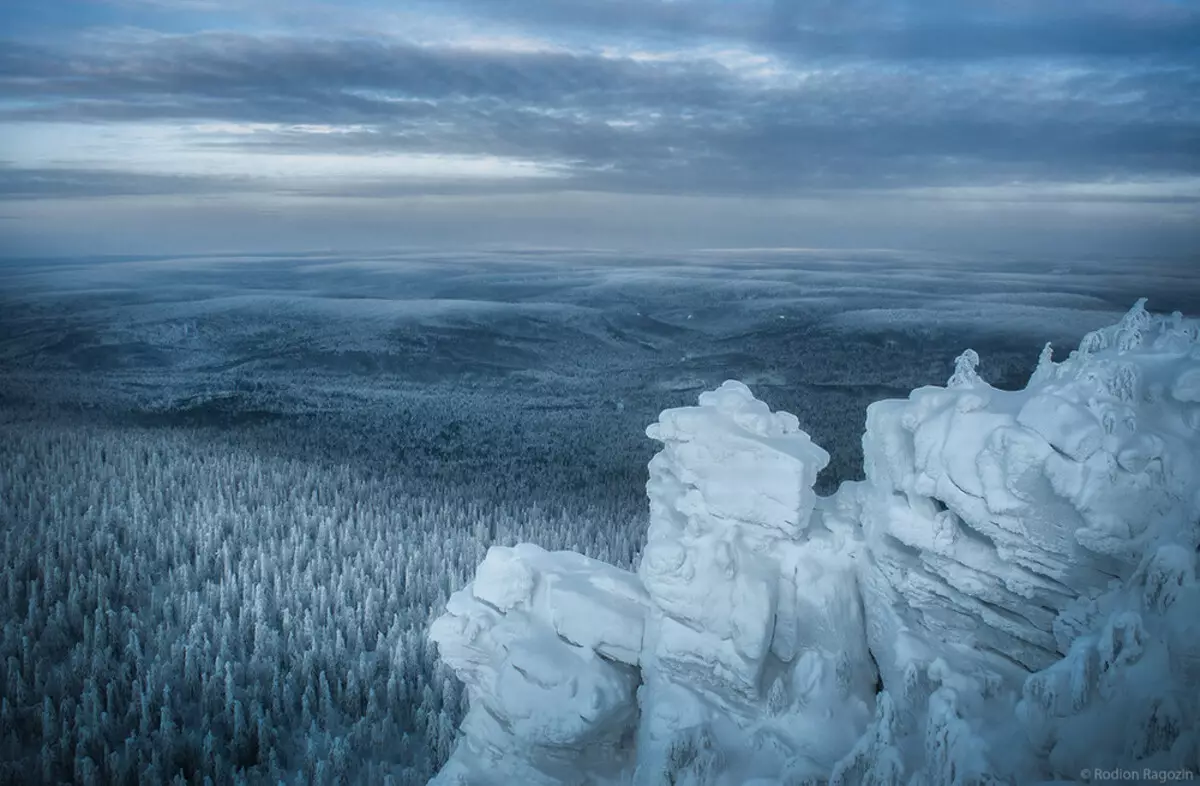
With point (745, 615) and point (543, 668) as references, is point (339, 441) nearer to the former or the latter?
point (543, 668)

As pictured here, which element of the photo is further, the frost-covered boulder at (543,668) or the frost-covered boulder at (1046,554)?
the frost-covered boulder at (543,668)

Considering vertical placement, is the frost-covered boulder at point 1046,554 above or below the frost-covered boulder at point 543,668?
above

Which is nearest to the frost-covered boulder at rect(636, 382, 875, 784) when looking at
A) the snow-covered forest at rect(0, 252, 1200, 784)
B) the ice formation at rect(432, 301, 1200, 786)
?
the ice formation at rect(432, 301, 1200, 786)

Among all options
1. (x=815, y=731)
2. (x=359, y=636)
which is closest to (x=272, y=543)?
(x=359, y=636)

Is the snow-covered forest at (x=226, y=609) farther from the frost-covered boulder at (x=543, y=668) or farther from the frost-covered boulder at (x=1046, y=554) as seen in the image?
the frost-covered boulder at (x=1046, y=554)

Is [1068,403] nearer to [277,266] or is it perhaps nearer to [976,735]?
[976,735]

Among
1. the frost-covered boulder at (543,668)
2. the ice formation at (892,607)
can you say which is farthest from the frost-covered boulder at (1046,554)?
the frost-covered boulder at (543,668)

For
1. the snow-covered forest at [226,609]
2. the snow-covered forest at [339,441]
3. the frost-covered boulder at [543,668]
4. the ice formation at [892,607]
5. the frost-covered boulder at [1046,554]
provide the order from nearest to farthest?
the frost-covered boulder at [1046,554] < the ice formation at [892,607] < the frost-covered boulder at [543,668] < the snow-covered forest at [226,609] < the snow-covered forest at [339,441]
